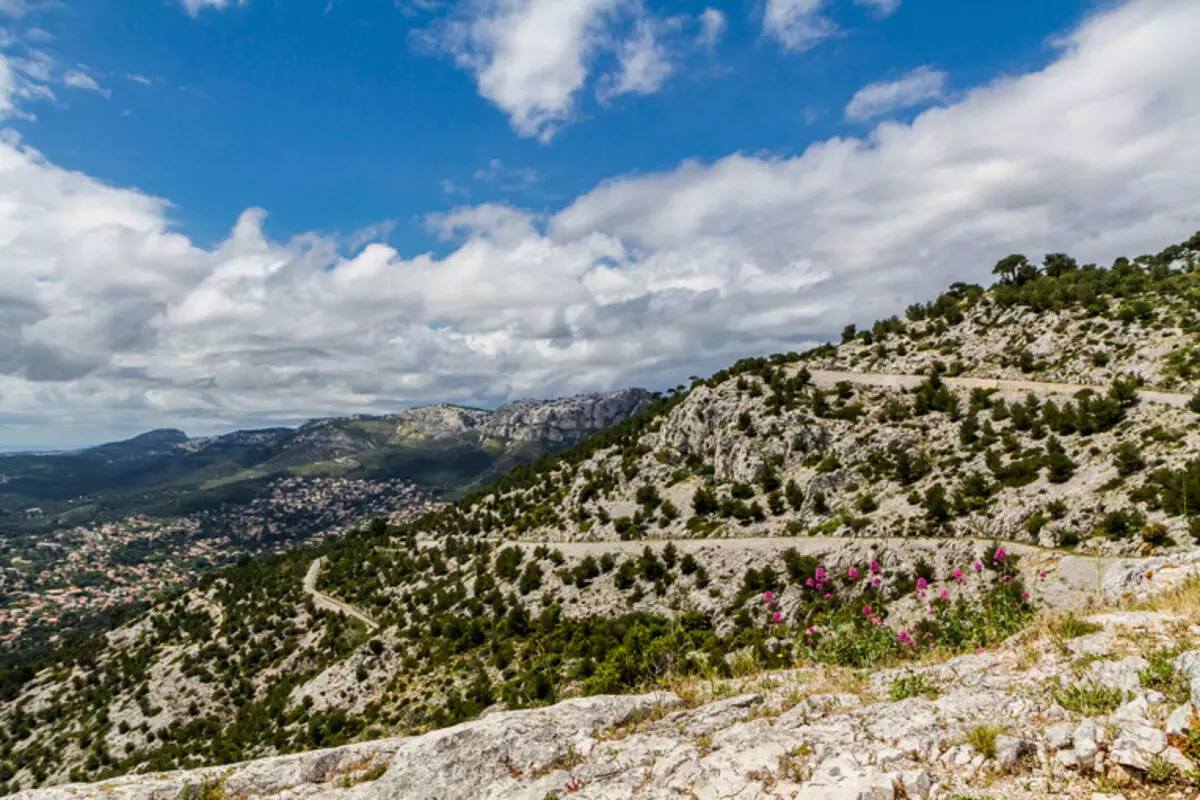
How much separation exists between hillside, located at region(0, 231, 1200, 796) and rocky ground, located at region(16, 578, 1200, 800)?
0.73 metres

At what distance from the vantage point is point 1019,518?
35562 millimetres

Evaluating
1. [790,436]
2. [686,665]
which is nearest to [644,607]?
[790,436]

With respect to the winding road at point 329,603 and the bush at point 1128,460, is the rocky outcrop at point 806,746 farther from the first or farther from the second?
the winding road at point 329,603

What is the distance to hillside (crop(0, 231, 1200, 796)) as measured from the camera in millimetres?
28969

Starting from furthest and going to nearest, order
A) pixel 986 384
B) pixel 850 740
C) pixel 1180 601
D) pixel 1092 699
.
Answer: pixel 986 384, pixel 1180 601, pixel 850 740, pixel 1092 699

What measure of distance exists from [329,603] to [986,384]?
308 feet

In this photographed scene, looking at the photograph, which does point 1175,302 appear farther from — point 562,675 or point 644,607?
point 562,675

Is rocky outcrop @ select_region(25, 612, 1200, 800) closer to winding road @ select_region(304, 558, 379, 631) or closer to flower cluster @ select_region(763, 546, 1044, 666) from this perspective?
flower cluster @ select_region(763, 546, 1044, 666)

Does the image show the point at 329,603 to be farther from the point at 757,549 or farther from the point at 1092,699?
the point at 1092,699

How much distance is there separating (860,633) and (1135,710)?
6.31m

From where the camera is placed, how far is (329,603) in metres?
82.3

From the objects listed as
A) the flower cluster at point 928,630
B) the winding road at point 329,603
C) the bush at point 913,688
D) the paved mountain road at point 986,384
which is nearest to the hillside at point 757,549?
the flower cluster at point 928,630

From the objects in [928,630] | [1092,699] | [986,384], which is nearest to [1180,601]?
[928,630]

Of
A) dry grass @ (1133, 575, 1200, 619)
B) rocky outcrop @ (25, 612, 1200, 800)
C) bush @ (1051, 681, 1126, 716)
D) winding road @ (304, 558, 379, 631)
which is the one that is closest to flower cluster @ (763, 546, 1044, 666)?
rocky outcrop @ (25, 612, 1200, 800)
